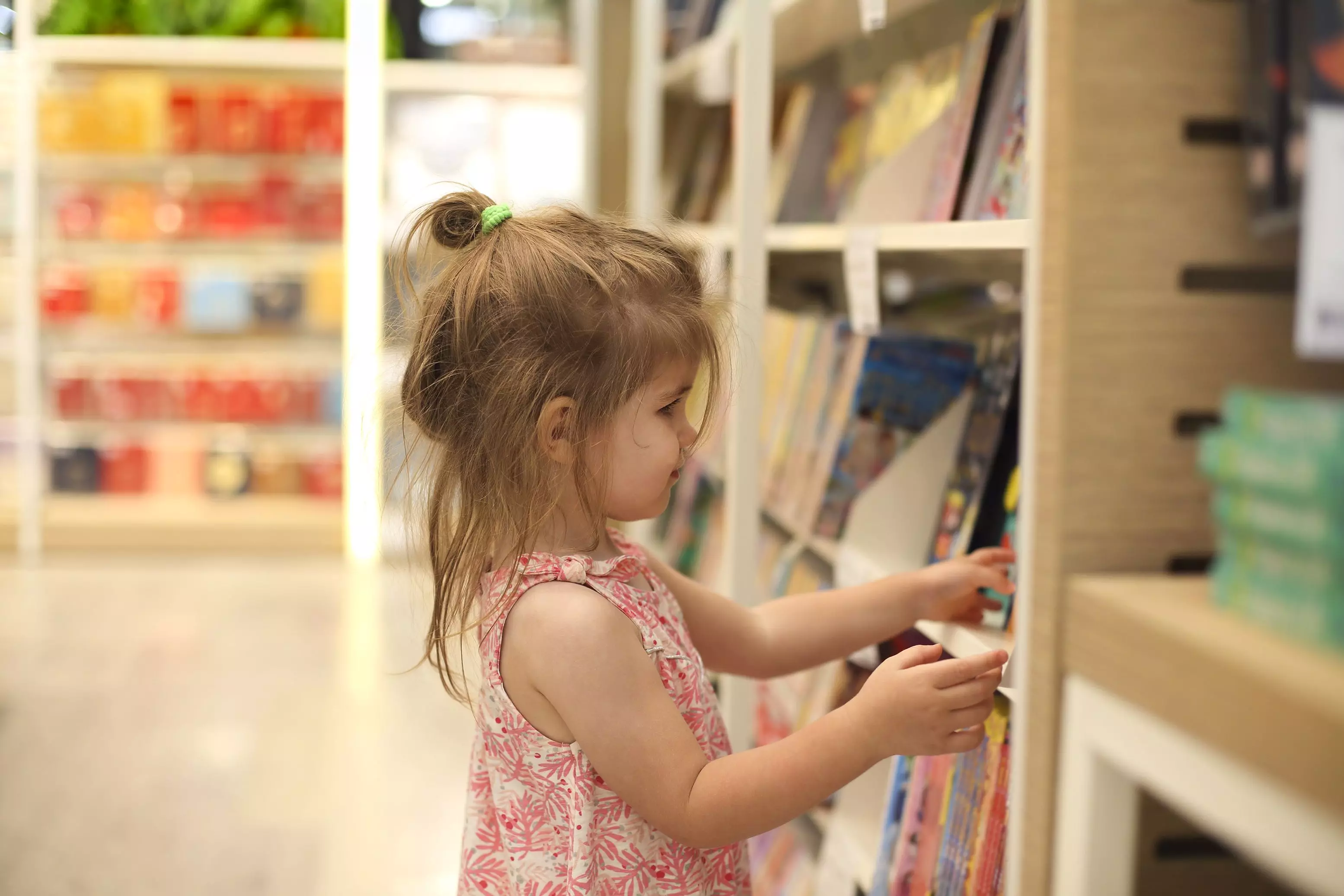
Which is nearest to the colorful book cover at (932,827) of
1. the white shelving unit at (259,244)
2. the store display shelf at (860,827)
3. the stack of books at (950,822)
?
the stack of books at (950,822)

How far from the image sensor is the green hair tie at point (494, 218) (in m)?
1.18

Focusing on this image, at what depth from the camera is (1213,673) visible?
0.64 meters

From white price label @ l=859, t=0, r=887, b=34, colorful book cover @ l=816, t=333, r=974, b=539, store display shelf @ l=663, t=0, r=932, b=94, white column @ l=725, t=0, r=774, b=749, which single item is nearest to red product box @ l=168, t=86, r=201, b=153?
store display shelf @ l=663, t=0, r=932, b=94

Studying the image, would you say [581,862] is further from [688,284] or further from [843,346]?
[843,346]

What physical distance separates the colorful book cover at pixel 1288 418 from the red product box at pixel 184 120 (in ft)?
16.4

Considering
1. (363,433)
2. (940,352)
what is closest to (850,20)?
(940,352)

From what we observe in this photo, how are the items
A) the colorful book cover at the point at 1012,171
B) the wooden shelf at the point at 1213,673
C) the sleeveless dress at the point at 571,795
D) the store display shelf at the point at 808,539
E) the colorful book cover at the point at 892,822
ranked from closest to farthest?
the wooden shelf at the point at 1213,673
the sleeveless dress at the point at 571,795
the colorful book cover at the point at 1012,171
the colorful book cover at the point at 892,822
the store display shelf at the point at 808,539

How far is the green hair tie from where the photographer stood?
1.18 m

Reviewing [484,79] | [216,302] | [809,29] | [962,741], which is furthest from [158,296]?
[962,741]

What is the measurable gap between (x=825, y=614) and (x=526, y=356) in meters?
0.44

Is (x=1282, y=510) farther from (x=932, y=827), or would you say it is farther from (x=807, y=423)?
(x=807, y=423)

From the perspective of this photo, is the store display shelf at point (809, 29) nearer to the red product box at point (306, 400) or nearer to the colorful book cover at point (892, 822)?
the colorful book cover at point (892, 822)

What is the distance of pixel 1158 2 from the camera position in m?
0.79

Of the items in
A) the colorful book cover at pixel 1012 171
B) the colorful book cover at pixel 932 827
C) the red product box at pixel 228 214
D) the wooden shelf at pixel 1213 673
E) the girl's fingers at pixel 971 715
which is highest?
the red product box at pixel 228 214
